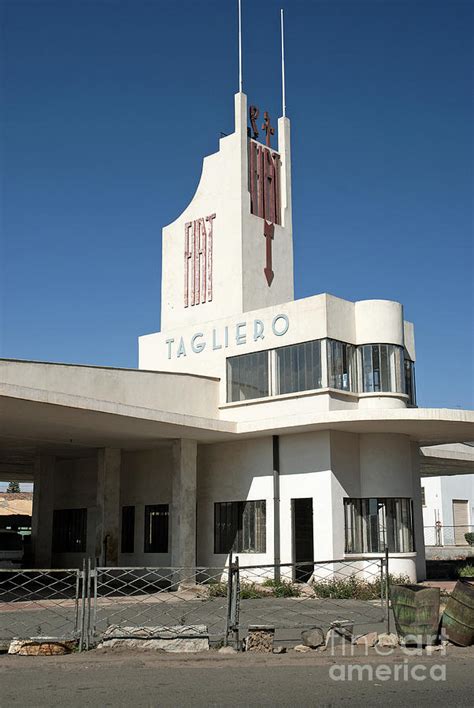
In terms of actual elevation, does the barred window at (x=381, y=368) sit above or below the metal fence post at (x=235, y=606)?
above

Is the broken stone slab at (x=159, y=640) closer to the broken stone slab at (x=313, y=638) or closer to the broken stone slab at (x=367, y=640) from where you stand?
the broken stone slab at (x=313, y=638)

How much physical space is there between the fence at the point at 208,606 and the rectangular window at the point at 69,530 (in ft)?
9.90

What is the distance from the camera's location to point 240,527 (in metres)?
24.5

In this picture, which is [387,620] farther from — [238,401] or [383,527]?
[238,401]

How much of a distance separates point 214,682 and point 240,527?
14.9m

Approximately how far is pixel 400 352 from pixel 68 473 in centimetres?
1414

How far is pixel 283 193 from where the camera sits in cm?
2841

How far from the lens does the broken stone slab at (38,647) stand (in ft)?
37.3

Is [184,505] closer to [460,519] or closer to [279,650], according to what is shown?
[279,650]

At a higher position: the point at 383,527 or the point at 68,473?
the point at 68,473

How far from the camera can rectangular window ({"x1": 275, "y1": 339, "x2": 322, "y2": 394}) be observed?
73.9 ft

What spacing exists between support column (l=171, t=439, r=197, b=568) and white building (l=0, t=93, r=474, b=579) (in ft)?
0.16

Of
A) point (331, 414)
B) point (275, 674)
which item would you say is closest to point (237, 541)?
point (331, 414)

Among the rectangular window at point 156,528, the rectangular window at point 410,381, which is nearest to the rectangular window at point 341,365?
the rectangular window at point 410,381
